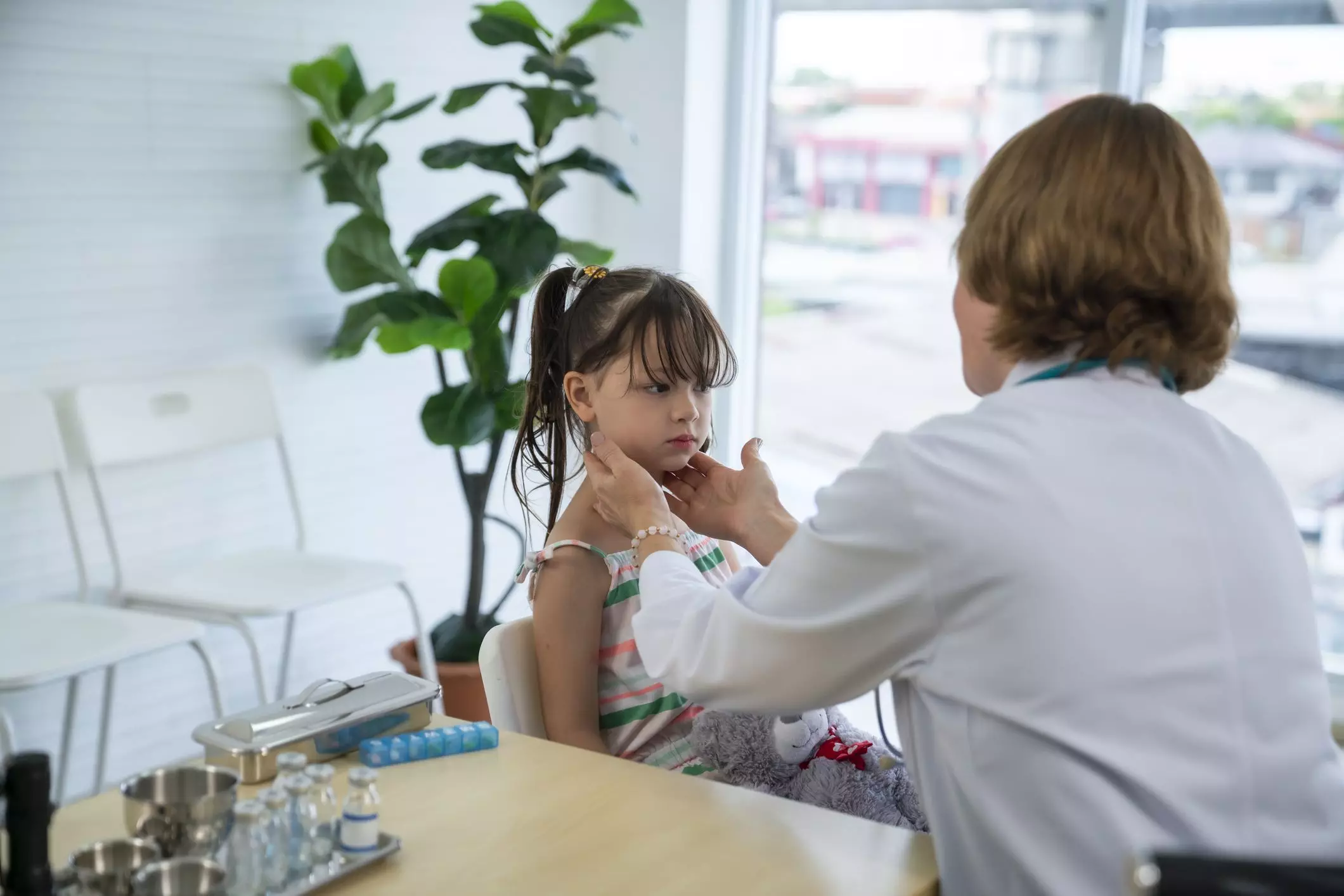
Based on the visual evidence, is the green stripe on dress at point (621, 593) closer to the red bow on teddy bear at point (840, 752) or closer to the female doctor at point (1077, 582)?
the red bow on teddy bear at point (840, 752)

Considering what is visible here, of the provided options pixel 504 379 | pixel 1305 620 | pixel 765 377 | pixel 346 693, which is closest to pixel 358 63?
pixel 504 379

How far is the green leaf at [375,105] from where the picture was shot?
2.82 m

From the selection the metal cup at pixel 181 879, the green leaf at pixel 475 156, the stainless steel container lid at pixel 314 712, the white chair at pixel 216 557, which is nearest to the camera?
the metal cup at pixel 181 879

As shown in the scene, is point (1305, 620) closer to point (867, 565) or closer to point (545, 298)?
point (867, 565)

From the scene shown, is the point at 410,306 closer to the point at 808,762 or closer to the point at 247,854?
the point at 808,762

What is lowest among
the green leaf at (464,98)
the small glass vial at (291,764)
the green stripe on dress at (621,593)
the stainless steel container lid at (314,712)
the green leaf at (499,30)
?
the stainless steel container lid at (314,712)

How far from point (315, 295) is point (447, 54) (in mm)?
734

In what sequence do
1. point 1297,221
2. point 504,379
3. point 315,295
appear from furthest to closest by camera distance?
point 1297,221, point 315,295, point 504,379

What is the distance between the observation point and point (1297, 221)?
10.9ft

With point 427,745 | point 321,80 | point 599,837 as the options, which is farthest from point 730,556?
point 321,80

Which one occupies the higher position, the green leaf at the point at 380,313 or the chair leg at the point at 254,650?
the green leaf at the point at 380,313

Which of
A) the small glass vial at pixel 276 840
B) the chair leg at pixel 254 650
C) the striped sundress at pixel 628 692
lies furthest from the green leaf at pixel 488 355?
the small glass vial at pixel 276 840

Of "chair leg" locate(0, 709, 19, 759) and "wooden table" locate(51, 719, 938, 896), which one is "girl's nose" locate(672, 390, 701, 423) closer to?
"wooden table" locate(51, 719, 938, 896)

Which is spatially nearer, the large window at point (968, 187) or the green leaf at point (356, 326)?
the green leaf at point (356, 326)
